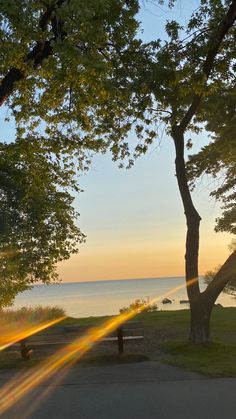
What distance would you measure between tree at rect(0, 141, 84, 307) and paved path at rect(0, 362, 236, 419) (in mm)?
6935

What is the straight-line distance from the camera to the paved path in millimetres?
6812

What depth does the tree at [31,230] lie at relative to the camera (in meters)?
15.9

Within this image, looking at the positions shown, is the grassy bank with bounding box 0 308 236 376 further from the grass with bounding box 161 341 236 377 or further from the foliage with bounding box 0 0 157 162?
the foliage with bounding box 0 0 157 162

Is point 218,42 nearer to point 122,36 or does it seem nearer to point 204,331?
point 122,36

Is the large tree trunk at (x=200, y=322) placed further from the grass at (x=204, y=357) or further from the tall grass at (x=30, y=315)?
the tall grass at (x=30, y=315)

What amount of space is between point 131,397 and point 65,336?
4149mm

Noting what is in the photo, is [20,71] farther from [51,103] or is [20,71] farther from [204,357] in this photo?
[204,357]

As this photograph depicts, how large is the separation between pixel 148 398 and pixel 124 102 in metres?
6.92

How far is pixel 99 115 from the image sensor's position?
44.0 feet

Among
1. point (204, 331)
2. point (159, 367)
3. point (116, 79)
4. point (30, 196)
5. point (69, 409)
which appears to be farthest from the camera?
point (30, 196)

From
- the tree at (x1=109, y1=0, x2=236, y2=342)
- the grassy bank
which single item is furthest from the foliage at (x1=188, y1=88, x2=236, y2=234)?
the grassy bank

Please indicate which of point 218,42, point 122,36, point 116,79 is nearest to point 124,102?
point 116,79

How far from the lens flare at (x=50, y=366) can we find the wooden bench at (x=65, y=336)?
0.49 feet

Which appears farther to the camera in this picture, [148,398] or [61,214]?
[61,214]
